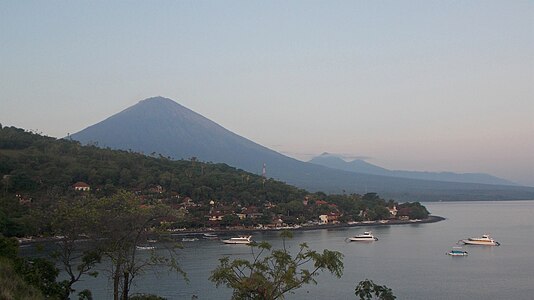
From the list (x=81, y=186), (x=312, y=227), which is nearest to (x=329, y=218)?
(x=312, y=227)

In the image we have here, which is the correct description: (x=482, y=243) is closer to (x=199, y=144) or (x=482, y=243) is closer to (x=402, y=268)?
(x=402, y=268)

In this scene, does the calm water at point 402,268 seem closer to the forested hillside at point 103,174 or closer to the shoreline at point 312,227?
the shoreline at point 312,227

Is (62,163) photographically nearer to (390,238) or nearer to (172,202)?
(172,202)

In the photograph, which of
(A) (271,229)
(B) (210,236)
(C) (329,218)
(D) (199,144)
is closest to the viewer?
(B) (210,236)

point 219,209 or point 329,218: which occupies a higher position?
point 219,209

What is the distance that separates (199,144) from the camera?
204 ft

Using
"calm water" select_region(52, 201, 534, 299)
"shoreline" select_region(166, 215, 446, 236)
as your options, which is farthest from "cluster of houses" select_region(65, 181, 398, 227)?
"calm water" select_region(52, 201, 534, 299)

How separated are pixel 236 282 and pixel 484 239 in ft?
58.6

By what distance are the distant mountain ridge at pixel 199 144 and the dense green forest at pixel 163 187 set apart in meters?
25.4

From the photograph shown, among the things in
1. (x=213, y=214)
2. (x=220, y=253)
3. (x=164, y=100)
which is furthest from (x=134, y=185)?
(x=164, y=100)

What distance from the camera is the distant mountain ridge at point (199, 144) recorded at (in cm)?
5966

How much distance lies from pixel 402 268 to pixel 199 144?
161 feet

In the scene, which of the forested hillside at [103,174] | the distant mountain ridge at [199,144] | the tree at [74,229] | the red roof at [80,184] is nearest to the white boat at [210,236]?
the forested hillside at [103,174]

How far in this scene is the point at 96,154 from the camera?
29500 millimetres
